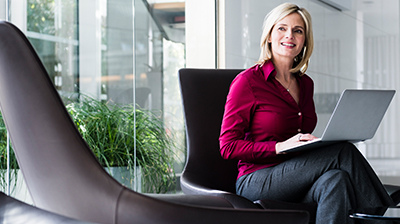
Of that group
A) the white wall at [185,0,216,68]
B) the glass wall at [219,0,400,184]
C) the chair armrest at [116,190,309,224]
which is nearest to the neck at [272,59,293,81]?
the chair armrest at [116,190,309,224]

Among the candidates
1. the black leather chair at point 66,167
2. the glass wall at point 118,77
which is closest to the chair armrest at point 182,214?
the black leather chair at point 66,167

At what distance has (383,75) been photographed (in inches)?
180

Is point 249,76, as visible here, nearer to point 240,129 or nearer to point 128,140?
point 240,129

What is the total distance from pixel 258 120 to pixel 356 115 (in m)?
0.42

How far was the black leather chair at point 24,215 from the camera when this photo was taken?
2.74 feet

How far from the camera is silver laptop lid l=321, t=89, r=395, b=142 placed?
131cm

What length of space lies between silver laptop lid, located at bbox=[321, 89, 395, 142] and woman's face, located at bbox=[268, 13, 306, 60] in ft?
1.66

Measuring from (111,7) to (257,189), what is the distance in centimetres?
183

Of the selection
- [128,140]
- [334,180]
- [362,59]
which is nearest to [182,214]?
[334,180]

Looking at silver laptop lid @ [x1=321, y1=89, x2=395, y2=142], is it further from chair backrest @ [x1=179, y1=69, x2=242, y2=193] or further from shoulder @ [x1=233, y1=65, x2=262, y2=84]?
chair backrest @ [x1=179, y1=69, x2=242, y2=193]

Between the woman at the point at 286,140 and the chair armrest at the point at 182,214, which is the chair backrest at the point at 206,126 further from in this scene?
the chair armrest at the point at 182,214

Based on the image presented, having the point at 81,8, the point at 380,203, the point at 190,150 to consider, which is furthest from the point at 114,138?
the point at 380,203

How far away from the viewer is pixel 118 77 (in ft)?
9.50

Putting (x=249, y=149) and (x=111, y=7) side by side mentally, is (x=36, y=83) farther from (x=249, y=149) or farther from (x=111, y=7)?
(x=111, y=7)
